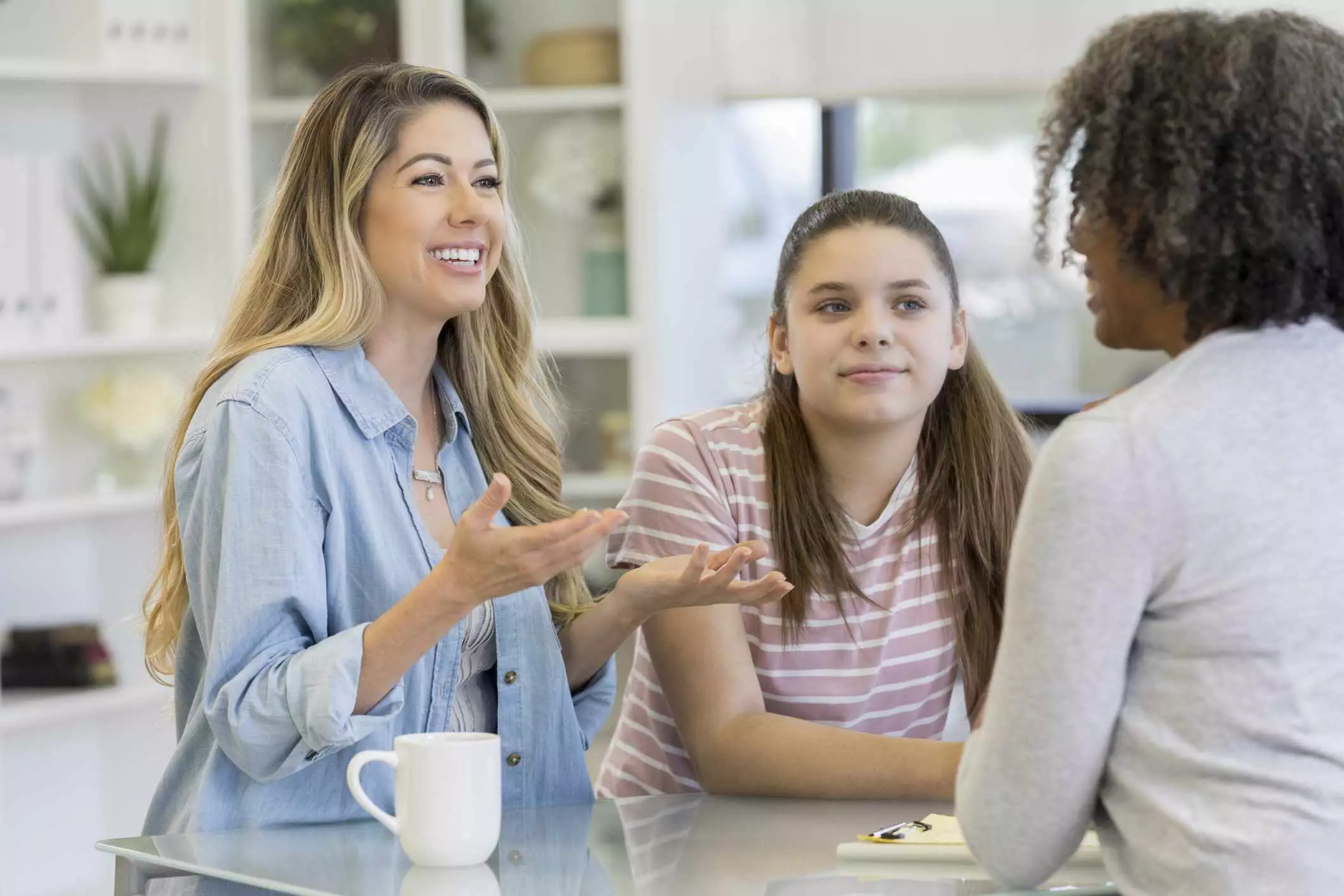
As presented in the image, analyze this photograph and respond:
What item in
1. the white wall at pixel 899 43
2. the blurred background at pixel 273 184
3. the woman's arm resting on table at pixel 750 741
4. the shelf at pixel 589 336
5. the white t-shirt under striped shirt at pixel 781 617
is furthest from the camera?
the shelf at pixel 589 336

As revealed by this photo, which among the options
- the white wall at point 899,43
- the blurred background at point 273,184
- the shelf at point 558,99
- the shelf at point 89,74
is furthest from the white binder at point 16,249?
the white wall at point 899,43

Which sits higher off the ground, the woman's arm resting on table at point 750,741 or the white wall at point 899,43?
the white wall at point 899,43

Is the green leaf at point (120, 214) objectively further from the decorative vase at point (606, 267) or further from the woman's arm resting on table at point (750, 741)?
the woman's arm resting on table at point (750, 741)

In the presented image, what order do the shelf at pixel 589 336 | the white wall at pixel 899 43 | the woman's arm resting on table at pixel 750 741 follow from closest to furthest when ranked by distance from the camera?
the woman's arm resting on table at pixel 750 741 → the white wall at pixel 899 43 → the shelf at pixel 589 336

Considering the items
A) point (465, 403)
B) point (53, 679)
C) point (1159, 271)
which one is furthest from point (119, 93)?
point (1159, 271)

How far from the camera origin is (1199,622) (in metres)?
1.00

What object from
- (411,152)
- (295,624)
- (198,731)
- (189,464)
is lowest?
(198,731)

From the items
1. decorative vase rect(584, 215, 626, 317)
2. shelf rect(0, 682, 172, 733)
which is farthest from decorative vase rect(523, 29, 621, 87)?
shelf rect(0, 682, 172, 733)

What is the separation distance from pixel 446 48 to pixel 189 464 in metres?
2.00

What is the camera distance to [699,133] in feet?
11.7

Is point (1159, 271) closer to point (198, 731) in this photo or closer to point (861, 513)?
point (861, 513)

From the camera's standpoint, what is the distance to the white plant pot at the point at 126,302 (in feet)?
10.7

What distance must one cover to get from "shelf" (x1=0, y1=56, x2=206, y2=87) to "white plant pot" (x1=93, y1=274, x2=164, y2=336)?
386 millimetres

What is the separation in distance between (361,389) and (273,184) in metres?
1.75
